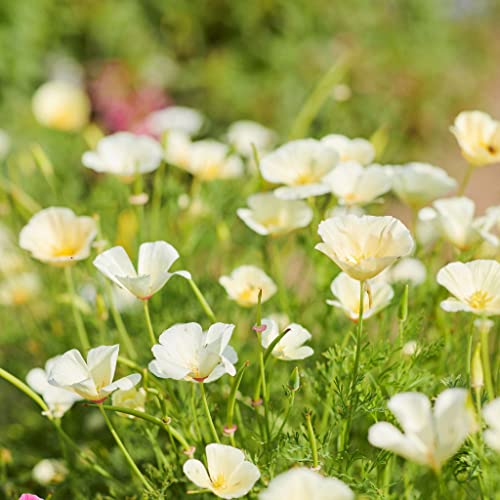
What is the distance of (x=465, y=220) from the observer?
24.5 inches

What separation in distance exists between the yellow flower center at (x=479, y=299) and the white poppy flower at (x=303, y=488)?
205mm

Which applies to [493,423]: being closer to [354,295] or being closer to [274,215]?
[354,295]

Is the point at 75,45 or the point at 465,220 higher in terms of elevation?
the point at 465,220

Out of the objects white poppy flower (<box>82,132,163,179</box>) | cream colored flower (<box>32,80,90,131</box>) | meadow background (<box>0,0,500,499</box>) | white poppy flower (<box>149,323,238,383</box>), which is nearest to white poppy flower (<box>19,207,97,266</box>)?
white poppy flower (<box>82,132,163,179</box>)

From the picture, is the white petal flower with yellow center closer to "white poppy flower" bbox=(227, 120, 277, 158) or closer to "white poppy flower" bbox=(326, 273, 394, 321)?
"white poppy flower" bbox=(326, 273, 394, 321)

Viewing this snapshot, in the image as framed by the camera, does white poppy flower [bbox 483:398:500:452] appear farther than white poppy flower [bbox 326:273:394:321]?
No

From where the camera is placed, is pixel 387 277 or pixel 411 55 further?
pixel 411 55

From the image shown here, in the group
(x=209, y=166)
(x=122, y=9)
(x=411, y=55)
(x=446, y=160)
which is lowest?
(x=446, y=160)

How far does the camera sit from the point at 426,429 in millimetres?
394

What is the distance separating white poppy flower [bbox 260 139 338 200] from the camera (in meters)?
0.64

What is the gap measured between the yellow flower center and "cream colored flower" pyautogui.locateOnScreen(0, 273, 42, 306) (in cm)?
54

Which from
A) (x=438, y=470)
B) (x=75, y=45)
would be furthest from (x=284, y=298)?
(x=75, y=45)

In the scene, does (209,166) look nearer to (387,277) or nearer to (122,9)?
(387,277)

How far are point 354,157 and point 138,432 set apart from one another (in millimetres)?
315
